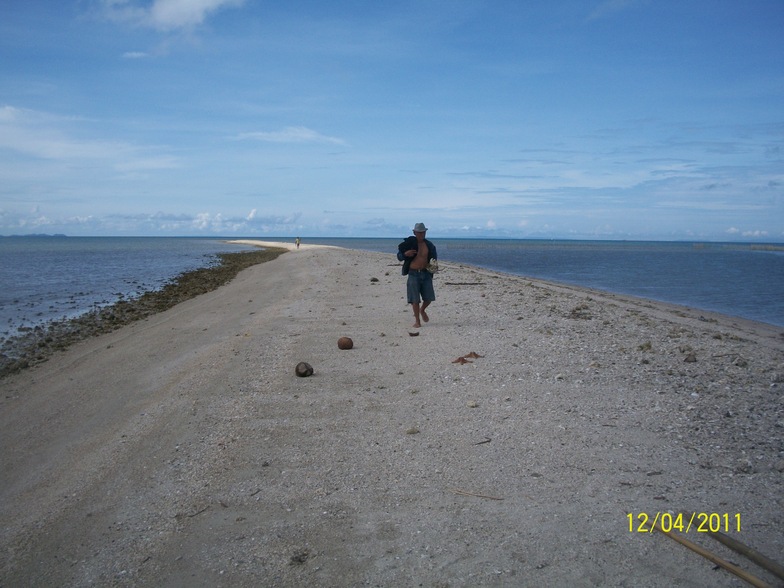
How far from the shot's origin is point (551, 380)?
23.2ft

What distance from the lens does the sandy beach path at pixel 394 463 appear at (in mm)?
3600

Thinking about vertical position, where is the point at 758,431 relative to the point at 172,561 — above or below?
above

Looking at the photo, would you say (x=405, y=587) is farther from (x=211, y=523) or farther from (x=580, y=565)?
(x=211, y=523)

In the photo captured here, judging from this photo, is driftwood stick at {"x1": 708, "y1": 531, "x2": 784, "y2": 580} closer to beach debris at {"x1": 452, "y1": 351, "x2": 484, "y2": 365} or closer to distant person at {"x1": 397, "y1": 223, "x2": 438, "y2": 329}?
beach debris at {"x1": 452, "y1": 351, "x2": 484, "y2": 365}

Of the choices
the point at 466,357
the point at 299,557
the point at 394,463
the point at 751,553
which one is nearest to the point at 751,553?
the point at 751,553

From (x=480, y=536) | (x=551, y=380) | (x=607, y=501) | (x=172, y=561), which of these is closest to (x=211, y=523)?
(x=172, y=561)

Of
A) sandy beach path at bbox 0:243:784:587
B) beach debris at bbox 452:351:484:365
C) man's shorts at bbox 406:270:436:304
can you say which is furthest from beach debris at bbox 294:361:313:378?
man's shorts at bbox 406:270:436:304

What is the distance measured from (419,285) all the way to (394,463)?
617cm

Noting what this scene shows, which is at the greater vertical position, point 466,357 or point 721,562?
point 466,357

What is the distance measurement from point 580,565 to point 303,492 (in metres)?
2.03

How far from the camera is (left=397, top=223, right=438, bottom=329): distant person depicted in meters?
10.5
